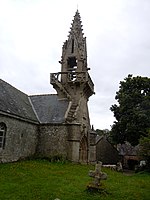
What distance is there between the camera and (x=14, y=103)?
75.4 ft

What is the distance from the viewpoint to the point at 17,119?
69.6 feet

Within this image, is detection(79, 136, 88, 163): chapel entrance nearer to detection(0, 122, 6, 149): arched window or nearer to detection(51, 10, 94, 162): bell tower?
detection(51, 10, 94, 162): bell tower

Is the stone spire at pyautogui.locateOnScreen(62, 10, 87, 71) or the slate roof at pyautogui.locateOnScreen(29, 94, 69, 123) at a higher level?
the stone spire at pyautogui.locateOnScreen(62, 10, 87, 71)

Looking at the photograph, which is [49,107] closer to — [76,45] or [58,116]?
[58,116]

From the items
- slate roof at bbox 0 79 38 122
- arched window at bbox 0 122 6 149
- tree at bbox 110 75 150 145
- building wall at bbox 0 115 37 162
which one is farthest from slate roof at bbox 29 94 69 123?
tree at bbox 110 75 150 145

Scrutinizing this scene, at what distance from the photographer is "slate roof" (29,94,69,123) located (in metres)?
24.8

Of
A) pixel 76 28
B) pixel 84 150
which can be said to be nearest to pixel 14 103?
pixel 84 150

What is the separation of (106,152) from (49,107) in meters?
18.2

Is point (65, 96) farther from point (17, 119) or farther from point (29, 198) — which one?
point (29, 198)

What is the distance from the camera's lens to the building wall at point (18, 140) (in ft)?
65.4

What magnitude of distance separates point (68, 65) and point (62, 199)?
20589 millimetres

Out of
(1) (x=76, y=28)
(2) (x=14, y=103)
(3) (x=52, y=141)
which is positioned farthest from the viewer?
(1) (x=76, y=28)

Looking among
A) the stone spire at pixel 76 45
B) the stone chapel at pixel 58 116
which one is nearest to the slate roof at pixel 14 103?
the stone chapel at pixel 58 116

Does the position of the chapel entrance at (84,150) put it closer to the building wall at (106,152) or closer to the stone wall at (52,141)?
the stone wall at (52,141)
